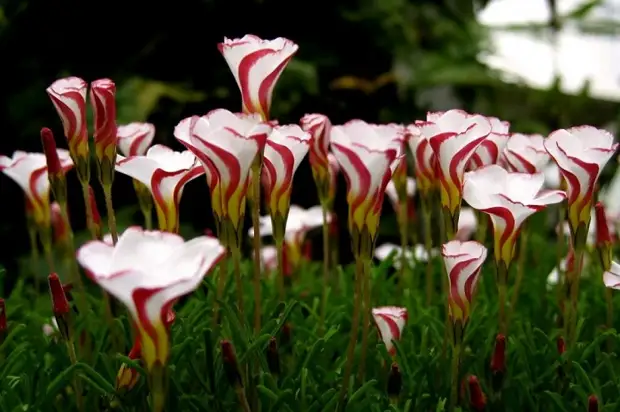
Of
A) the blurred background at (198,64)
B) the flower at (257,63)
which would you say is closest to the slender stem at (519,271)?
the flower at (257,63)

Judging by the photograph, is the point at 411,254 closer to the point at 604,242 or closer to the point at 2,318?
the point at 604,242

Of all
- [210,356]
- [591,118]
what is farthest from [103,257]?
[591,118]

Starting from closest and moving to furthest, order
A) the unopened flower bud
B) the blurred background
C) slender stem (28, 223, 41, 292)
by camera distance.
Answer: the unopened flower bud → slender stem (28, 223, 41, 292) → the blurred background

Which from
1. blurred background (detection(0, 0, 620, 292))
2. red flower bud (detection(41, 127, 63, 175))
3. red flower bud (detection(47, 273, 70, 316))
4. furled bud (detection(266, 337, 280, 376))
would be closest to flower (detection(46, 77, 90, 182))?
red flower bud (detection(41, 127, 63, 175))

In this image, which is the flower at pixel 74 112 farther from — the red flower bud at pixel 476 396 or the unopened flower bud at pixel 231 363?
the red flower bud at pixel 476 396

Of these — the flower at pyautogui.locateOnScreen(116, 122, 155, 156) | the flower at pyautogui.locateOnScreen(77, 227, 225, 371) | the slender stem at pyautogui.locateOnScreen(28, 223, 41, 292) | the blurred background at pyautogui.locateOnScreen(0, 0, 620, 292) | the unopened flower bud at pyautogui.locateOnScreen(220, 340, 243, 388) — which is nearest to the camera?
the flower at pyautogui.locateOnScreen(77, 227, 225, 371)

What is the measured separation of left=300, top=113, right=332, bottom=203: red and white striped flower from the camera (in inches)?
A: 29.2

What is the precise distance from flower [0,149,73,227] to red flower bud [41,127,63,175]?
0.41ft

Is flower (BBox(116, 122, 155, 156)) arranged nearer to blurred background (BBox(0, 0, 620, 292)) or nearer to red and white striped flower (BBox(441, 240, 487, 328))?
red and white striped flower (BBox(441, 240, 487, 328))

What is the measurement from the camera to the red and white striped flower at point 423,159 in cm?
77

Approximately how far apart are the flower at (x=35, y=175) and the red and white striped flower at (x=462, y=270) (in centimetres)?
41

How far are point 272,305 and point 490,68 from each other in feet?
8.56

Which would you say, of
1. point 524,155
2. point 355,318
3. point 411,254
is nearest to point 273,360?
point 355,318

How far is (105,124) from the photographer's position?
0.67m
